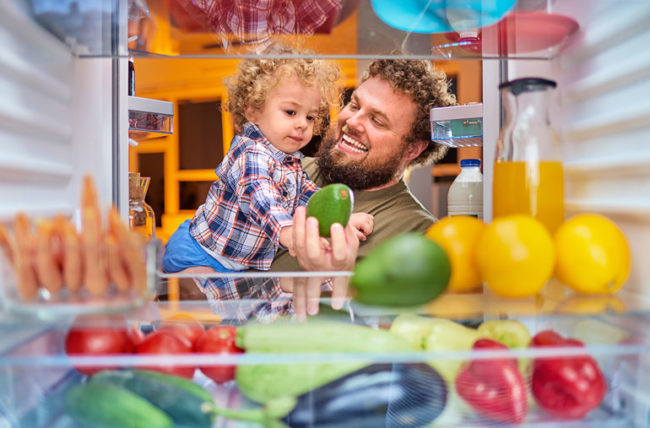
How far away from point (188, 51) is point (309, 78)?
976 millimetres

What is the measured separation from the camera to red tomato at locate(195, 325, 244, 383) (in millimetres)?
651

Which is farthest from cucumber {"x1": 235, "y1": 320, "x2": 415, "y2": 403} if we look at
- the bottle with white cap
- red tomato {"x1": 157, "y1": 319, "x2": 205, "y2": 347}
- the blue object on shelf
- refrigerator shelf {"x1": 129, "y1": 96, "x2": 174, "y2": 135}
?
refrigerator shelf {"x1": 129, "y1": 96, "x2": 174, "y2": 135}

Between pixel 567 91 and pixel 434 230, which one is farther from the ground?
pixel 567 91

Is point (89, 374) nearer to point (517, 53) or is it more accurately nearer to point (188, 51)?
point (188, 51)

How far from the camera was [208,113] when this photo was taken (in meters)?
2.61

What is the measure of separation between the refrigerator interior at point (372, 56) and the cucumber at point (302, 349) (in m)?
0.03

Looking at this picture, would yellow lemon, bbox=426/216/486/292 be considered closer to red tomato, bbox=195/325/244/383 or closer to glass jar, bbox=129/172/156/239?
red tomato, bbox=195/325/244/383

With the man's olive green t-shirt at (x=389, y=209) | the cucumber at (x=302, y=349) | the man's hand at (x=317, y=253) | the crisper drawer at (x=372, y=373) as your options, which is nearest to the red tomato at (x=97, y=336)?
the crisper drawer at (x=372, y=373)

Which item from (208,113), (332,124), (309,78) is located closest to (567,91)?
(309,78)

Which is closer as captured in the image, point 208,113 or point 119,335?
point 119,335

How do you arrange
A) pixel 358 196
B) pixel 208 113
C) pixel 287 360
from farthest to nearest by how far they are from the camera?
pixel 208 113 < pixel 358 196 < pixel 287 360

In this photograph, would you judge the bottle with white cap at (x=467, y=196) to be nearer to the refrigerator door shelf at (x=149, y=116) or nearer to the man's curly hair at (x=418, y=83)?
the man's curly hair at (x=418, y=83)

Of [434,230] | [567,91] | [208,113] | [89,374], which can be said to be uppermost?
[208,113]

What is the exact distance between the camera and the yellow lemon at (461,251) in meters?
0.76
